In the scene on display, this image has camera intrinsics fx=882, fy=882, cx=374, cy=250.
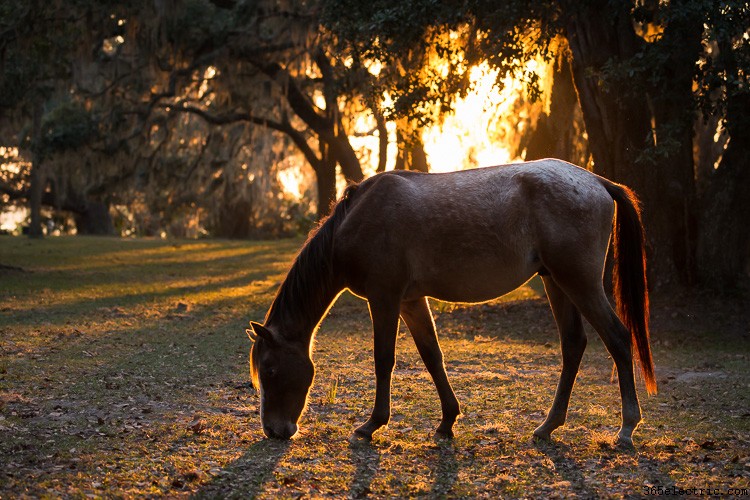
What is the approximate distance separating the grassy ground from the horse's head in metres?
0.18

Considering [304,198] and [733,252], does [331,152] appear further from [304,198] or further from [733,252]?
[304,198]

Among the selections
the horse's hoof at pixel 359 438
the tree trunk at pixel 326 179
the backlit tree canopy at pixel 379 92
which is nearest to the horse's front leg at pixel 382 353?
the horse's hoof at pixel 359 438

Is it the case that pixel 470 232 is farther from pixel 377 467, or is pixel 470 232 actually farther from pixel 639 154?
pixel 639 154

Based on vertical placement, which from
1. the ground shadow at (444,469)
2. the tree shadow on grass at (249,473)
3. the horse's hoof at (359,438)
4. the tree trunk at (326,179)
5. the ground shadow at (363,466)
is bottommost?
the ground shadow at (444,469)

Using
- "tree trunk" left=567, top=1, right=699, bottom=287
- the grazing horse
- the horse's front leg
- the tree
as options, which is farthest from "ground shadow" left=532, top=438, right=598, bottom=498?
"tree trunk" left=567, top=1, right=699, bottom=287

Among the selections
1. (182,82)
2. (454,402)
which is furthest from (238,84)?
(454,402)

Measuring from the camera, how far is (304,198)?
37438 millimetres

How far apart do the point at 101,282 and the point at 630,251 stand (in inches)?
547

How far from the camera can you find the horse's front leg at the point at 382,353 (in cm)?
562

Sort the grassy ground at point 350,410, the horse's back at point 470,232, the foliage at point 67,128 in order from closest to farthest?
the grassy ground at point 350,410, the horse's back at point 470,232, the foliage at point 67,128

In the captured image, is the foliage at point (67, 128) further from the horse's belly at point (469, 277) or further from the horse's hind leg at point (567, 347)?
the horse's hind leg at point (567, 347)

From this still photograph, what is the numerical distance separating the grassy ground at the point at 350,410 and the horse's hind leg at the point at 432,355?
6.8 inches

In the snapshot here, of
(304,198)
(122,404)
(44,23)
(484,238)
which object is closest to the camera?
(484,238)

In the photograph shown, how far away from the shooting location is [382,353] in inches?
225
